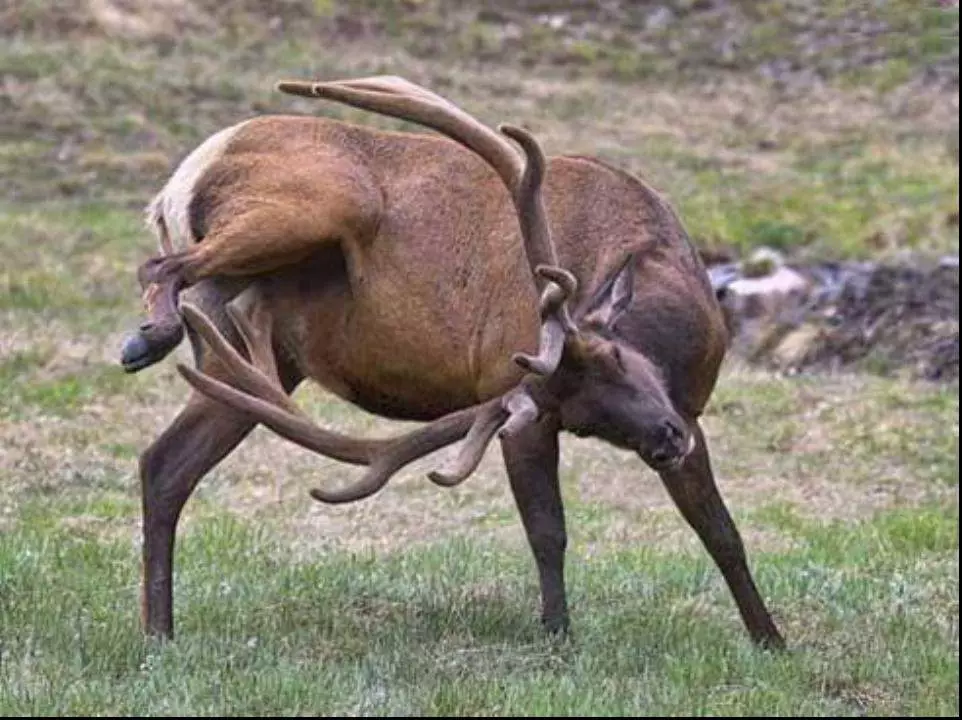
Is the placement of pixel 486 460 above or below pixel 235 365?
below

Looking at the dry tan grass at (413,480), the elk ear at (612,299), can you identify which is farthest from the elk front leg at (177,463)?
the dry tan grass at (413,480)

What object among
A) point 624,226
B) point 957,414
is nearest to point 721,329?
point 624,226

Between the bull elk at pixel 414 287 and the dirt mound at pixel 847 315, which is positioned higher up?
the bull elk at pixel 414 287

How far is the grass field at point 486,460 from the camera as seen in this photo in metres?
6.82

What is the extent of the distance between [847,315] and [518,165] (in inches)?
427

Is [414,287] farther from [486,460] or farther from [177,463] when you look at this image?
[486,460]

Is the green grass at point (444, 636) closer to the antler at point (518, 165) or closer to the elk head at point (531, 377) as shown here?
the elk head at point (531, 377)

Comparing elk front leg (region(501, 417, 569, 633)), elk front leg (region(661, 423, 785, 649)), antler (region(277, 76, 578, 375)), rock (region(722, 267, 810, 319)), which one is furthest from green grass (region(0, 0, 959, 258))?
antler (region(277, 76, 578, 375))

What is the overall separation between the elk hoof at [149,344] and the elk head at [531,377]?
0.74 feet

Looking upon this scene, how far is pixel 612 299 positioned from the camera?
7.03 m

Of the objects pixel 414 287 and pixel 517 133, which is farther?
pixel 414 287

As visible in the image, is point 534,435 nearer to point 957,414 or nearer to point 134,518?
point 134,518

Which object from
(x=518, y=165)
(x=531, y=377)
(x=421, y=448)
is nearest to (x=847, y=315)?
(x=518, y=165)

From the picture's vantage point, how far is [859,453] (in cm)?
1378
